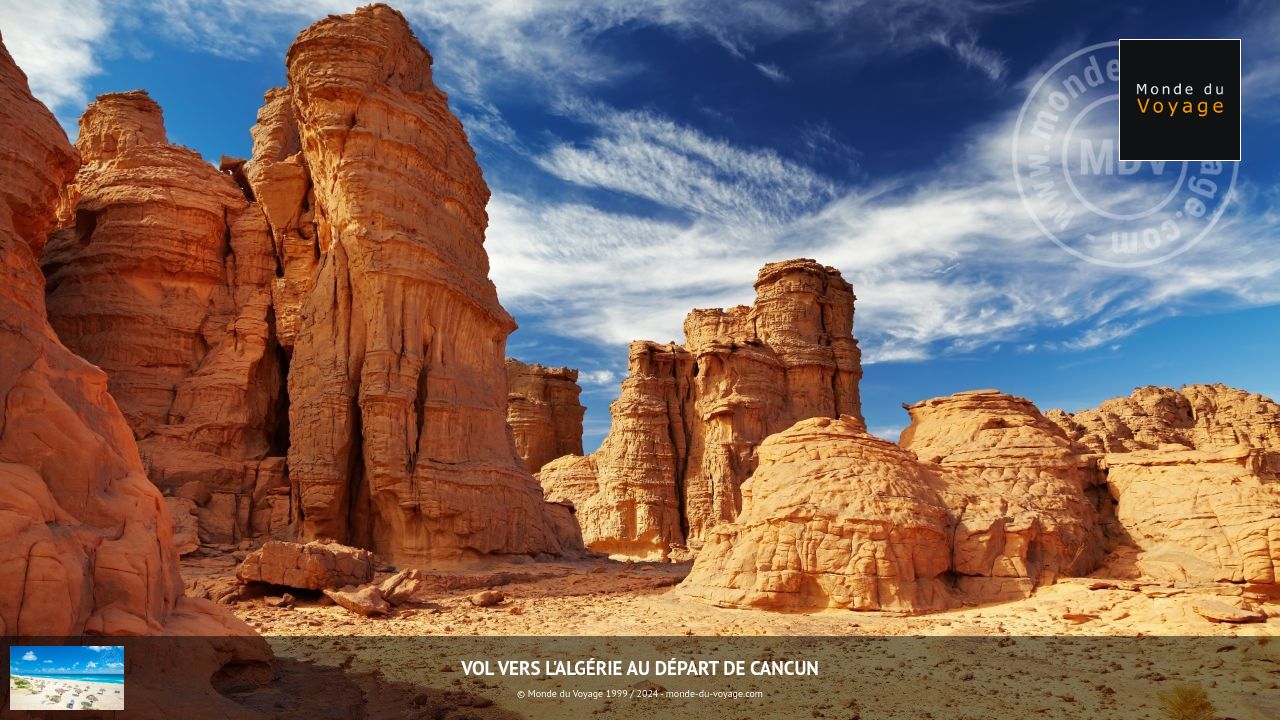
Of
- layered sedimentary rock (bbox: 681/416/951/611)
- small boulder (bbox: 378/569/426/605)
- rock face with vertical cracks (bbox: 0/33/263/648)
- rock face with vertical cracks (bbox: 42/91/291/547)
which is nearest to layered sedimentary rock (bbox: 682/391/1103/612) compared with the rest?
layered sedimentary rock (bbox: 681/416/951/611)

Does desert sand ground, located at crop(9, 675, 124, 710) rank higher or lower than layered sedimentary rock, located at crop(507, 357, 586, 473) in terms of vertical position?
lower

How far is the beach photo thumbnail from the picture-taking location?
550 cm

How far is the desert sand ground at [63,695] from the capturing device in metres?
5.47

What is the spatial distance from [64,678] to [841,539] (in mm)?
11898

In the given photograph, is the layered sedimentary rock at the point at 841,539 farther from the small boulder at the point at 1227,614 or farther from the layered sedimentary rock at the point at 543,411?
the layered sedimentary rock at the point at 543,411

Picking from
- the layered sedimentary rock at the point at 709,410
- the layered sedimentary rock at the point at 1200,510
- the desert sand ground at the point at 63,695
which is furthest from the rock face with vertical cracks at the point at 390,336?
the layered sedimentary rock at the point at 1200,510

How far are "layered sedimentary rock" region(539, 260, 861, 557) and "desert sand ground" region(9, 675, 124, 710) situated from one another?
109ft

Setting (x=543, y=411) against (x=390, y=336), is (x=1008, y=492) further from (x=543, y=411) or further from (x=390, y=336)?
(x=543, y=411)

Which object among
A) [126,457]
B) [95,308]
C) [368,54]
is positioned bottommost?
[126,457]

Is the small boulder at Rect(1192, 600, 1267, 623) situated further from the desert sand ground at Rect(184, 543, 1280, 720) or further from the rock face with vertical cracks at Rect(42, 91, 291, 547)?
the rock face with vertical cracks at Rect(42, 91, 291, 547)

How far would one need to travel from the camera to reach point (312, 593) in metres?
Answer: 15.4

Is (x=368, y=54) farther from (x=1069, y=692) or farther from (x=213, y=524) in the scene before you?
(x=1069, y=692)

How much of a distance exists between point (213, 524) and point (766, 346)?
29.6 m

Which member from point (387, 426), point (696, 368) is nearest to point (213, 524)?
point (387, 426)
